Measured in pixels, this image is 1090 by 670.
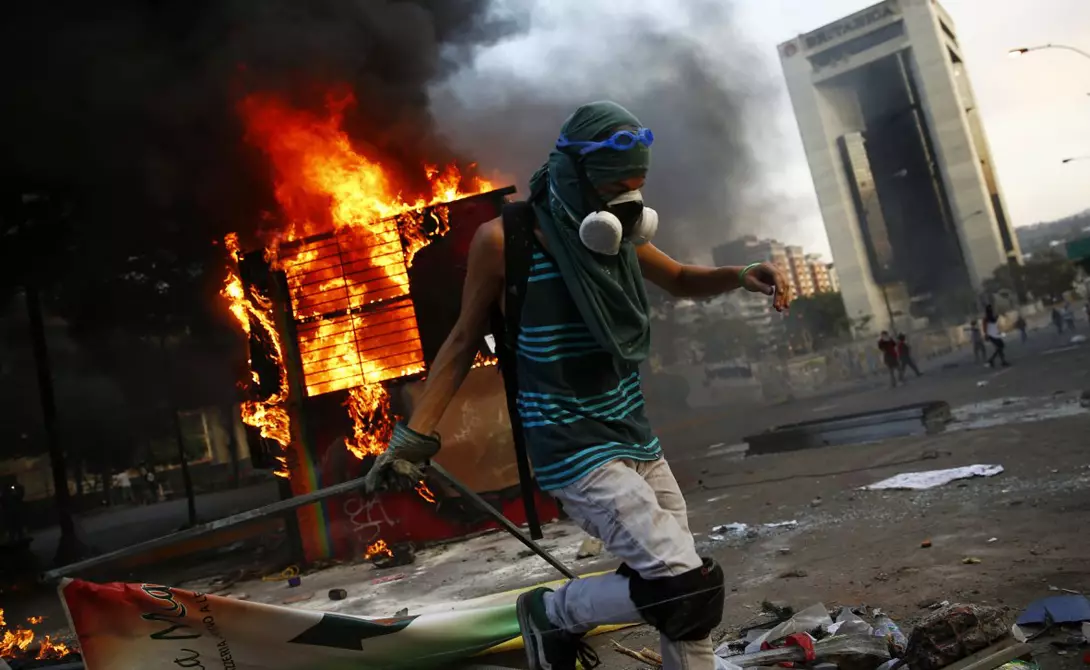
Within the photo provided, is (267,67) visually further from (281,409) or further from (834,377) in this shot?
(834,377)

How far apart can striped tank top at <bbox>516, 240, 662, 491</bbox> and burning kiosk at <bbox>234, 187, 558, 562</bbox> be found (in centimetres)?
640

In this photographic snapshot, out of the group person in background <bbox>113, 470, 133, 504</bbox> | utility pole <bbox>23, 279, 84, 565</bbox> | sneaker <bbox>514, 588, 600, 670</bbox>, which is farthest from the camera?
person in background <bbox>113, 470, 133, 504</bbox>

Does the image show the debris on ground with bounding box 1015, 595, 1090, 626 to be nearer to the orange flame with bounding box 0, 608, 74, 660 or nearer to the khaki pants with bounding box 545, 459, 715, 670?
the khaki pants with bounding box 545, 459, 715, 670

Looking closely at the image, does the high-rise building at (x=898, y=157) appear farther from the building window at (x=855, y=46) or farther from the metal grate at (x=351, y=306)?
the metal grate at (x=351, y=306)

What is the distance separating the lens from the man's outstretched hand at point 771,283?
232 cm

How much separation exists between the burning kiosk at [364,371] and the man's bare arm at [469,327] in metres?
6.28

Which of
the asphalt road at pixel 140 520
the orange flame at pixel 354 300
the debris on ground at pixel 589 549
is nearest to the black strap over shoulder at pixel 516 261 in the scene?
the debris on ground at pixel 589 549

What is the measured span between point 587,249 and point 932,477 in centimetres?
507

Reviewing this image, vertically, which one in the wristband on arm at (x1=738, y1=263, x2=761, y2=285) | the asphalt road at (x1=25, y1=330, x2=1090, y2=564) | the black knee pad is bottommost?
the asphalt road at (x1=25, y1=330, x2=1090, y2=564)

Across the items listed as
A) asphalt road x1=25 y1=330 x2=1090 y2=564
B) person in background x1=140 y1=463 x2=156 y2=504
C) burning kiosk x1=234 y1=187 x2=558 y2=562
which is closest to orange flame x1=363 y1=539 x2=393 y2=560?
burning kiosk x1=234 y1=187 x2=558 y2=562

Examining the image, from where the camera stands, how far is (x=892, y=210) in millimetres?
59375

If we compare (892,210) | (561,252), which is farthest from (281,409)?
(892,210)

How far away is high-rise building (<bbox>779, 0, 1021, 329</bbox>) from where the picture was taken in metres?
49.9

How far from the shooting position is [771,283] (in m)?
2.35
